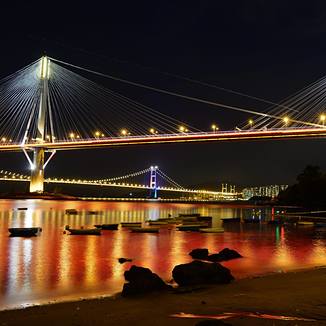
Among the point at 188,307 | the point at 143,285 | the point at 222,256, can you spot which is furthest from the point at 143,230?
the point at 188,307

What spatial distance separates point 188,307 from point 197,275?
6.42 ft

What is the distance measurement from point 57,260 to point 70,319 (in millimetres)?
7826

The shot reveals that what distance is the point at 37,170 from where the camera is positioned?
51.9m

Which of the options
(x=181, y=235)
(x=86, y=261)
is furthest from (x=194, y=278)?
(x=181, y=235)

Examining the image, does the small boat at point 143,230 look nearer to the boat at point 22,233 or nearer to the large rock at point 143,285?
the boat at point 22,233

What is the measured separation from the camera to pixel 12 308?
762cm

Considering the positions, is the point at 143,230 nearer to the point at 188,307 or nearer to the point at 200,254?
the point at 200,254

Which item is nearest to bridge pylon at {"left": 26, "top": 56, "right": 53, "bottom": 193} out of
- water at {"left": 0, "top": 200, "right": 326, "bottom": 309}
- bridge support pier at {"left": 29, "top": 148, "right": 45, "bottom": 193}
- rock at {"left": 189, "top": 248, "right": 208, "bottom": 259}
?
bridge support pier at {"left": 29, "top": 148, "right": 45, "bottom": 193}

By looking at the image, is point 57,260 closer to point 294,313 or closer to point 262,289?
point 262,289

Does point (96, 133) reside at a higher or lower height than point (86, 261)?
higher

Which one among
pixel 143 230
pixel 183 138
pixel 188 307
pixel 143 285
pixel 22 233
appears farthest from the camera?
pixel 183 138

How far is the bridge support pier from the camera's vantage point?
168ft

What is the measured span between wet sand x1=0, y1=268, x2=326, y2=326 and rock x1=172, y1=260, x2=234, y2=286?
249 mm

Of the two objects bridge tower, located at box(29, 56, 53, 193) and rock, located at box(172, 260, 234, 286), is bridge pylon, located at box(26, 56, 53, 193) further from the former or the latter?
rock, located at box(172, 260, 234, 286)
